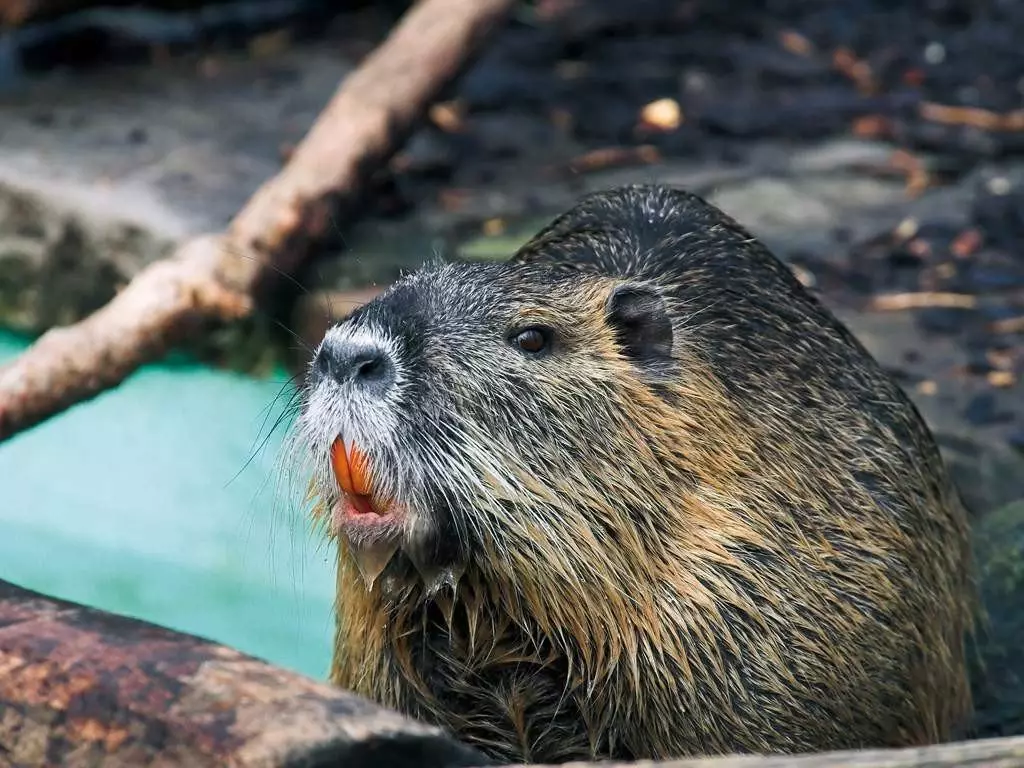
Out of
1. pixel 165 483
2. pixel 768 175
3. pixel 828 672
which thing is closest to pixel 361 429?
pixel 828 672

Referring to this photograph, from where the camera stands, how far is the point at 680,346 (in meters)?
3.49

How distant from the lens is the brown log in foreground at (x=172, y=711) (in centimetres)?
229

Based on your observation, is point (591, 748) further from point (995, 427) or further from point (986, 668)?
point (995, 427)

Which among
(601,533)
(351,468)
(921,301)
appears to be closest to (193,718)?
(351,468)

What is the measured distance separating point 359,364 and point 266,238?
108 inches

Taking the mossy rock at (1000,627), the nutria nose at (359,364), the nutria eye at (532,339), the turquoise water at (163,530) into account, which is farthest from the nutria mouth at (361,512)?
the mossy rock at (1000,627)

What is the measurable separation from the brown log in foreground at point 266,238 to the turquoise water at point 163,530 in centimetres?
31

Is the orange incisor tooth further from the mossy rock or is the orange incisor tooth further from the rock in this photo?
the rock

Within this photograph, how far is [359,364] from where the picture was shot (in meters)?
2.93

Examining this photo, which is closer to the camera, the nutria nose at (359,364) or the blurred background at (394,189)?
the nutria nose at (359,364)

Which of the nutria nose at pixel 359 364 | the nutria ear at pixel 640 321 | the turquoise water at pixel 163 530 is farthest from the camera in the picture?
the turquoise water at pixel 163 530

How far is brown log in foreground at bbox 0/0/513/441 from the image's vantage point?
4590 millimetres

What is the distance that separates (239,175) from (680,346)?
3.53m

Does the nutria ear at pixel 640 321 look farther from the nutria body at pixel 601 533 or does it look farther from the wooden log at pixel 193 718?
the wooden log at pixel 193 718
